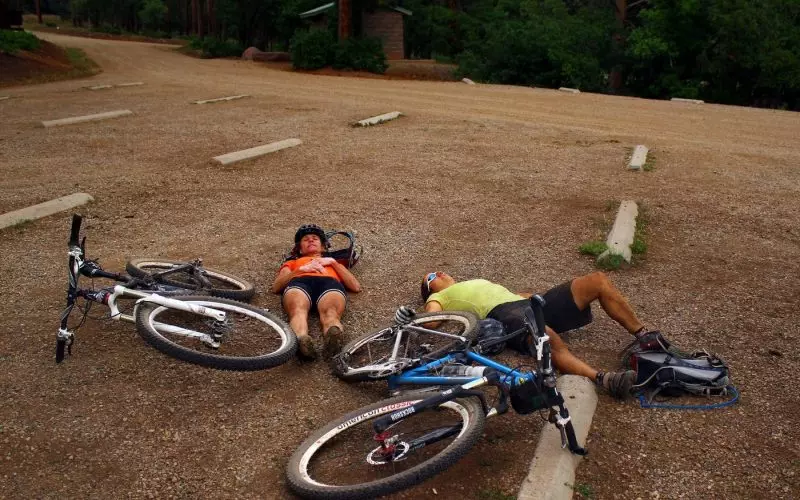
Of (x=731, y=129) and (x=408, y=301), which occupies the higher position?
(x=731, y=129)

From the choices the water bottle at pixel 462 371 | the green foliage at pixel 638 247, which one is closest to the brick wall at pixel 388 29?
the green foliage at pixel 638 247

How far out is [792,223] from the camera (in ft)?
26.8

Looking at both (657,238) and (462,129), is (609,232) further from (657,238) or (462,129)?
(462,129)

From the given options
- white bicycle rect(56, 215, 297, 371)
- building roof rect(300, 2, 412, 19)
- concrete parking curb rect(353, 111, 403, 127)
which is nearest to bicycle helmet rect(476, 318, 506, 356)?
white bicycle rect(56, 215, 297, 371)

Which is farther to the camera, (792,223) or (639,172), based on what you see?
(639,172)

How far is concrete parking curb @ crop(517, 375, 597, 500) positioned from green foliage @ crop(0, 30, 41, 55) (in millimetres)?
23708

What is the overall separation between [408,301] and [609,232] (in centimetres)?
265

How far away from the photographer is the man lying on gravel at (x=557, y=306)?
4.87 m

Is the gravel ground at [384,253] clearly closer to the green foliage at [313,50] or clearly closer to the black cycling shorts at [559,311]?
the black cycling shorts at [559,311]

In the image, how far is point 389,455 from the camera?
12.2 ft

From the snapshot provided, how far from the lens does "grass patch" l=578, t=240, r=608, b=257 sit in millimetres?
7062

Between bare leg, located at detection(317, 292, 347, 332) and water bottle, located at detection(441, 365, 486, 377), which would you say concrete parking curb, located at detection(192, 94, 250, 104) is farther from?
water bottle, located at detection(441, 365, 486, 377)

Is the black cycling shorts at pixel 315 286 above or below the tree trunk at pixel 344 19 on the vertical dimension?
below

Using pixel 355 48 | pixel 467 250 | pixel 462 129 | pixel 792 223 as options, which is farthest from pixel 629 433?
pixel 355 48
